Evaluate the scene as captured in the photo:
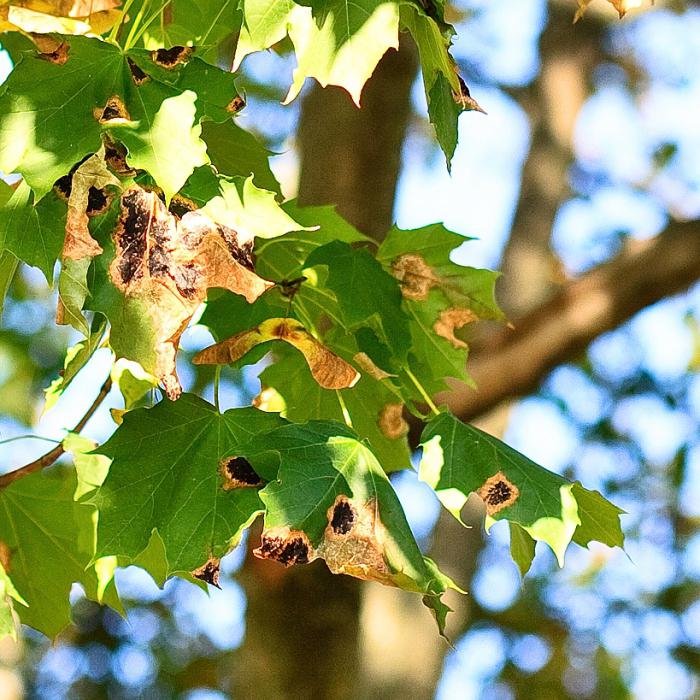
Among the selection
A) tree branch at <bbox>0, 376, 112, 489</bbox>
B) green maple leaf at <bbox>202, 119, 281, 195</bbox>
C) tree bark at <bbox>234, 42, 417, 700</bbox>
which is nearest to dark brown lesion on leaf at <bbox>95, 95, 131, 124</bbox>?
green maple leaf at <bbox>202, 119, 281, 195</bbox>

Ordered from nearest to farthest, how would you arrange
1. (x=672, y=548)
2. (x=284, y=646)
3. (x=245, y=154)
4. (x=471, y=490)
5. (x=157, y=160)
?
(x=157, y=160)
(x=471, y=490)
(x=245, y=154)
(x=284, y=646)
(x=672, y=548)

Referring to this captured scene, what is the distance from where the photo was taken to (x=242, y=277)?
0.82 meters

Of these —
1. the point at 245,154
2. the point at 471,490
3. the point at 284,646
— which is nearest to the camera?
the point at 471,490

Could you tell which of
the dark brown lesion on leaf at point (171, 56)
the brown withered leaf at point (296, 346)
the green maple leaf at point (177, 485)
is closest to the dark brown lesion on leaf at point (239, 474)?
the green maple leaf at point (177, 485)

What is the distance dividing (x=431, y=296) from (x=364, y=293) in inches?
6.1

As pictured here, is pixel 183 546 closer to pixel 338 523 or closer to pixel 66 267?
pixel 338 523

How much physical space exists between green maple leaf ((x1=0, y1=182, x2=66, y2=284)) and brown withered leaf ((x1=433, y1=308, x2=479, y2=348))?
471mm

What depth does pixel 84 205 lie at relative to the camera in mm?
822

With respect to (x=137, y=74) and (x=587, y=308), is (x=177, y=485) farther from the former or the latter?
(x=587, y=308)

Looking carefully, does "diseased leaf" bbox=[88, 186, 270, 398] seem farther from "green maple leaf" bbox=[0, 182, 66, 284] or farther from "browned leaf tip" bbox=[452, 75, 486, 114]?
"browned leaf tip" bbox=[452, 75, 486, 114]

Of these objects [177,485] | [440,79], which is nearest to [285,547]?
[177,485]

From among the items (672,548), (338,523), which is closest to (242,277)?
(338,523)

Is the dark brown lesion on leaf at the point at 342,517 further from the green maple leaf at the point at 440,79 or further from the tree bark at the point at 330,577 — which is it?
the tree bark at the point at 330,577

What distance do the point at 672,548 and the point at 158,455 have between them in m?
4.89
